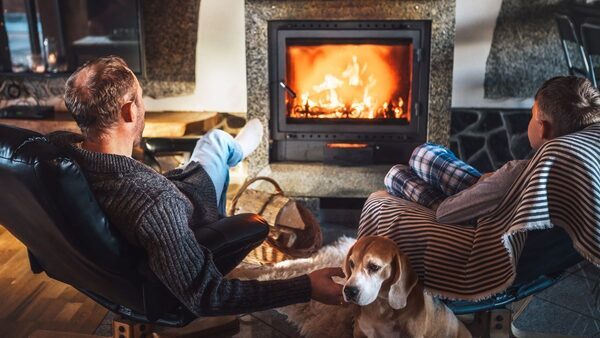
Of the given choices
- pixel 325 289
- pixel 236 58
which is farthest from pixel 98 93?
pixel 236 58

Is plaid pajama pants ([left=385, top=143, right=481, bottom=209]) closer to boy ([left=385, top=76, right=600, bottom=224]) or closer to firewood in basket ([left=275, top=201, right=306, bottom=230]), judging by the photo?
boy ([left=385, top=76, right=600, bottom=224])

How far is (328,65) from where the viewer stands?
3.52 m

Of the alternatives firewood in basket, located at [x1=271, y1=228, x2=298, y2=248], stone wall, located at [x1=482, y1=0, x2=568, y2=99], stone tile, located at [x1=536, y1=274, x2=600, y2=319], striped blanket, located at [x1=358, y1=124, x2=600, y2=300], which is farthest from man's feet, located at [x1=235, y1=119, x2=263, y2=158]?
stone wall, located at [x1=482, y1=0, x2=568, y2=99]

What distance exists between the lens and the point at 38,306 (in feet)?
8.05

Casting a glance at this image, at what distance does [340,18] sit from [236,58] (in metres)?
0.64

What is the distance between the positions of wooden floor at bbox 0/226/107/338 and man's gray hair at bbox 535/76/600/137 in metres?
1.66

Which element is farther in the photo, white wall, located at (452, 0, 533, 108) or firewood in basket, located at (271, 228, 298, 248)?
white wall, located at (452, 0, 533, 108)

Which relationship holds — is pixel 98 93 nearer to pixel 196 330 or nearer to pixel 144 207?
pixel 144 207

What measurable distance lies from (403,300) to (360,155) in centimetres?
187

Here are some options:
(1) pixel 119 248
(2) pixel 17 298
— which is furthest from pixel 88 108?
(2) pixel 17 298

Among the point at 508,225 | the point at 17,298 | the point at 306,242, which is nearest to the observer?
the point at 508,225

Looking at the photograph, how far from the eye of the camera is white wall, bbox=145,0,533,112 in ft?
11.2

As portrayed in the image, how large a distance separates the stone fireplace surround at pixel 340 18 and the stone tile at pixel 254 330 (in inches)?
39.3

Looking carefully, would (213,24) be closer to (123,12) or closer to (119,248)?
(123,12)
